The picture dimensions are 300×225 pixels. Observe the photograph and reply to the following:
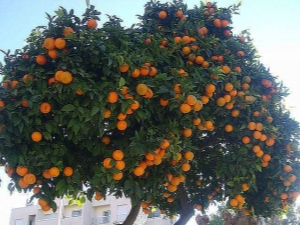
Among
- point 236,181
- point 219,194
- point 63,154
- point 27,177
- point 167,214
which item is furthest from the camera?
point 167,214

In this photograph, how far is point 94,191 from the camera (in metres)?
4.05

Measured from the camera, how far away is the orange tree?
3.48 metres

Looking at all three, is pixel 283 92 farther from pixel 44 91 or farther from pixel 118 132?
pixel 44 91

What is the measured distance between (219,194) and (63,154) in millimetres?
2316

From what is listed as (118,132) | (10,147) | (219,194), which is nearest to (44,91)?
(10,147)

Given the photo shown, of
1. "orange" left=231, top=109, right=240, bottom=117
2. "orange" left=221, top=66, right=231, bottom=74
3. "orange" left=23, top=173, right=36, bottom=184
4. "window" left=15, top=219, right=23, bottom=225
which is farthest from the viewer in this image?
"window" left=15, top=219, right=23, bottom=225

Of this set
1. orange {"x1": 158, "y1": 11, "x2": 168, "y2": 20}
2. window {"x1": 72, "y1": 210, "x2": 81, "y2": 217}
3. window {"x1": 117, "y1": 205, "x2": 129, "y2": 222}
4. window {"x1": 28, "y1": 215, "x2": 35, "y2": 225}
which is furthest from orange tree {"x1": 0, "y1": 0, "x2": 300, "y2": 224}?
window {"x1": 28, "y1": 215, "x2": 35, "y2": 225}

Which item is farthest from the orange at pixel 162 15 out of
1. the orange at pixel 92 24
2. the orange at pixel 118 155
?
the orange at pixel 118 155

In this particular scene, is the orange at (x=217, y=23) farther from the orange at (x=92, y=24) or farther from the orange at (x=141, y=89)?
the orange at (x=141, y=89)

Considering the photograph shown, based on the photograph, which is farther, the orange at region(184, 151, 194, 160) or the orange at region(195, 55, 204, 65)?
the orange at region(195, 55, 204, 65)

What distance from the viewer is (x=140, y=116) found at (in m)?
3.63

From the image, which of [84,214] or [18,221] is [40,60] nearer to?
[84,214]

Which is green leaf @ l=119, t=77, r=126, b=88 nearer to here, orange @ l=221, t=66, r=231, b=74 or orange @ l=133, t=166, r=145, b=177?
orange @ l=133, t=166, r=145, b=177

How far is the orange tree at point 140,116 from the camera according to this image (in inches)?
137
